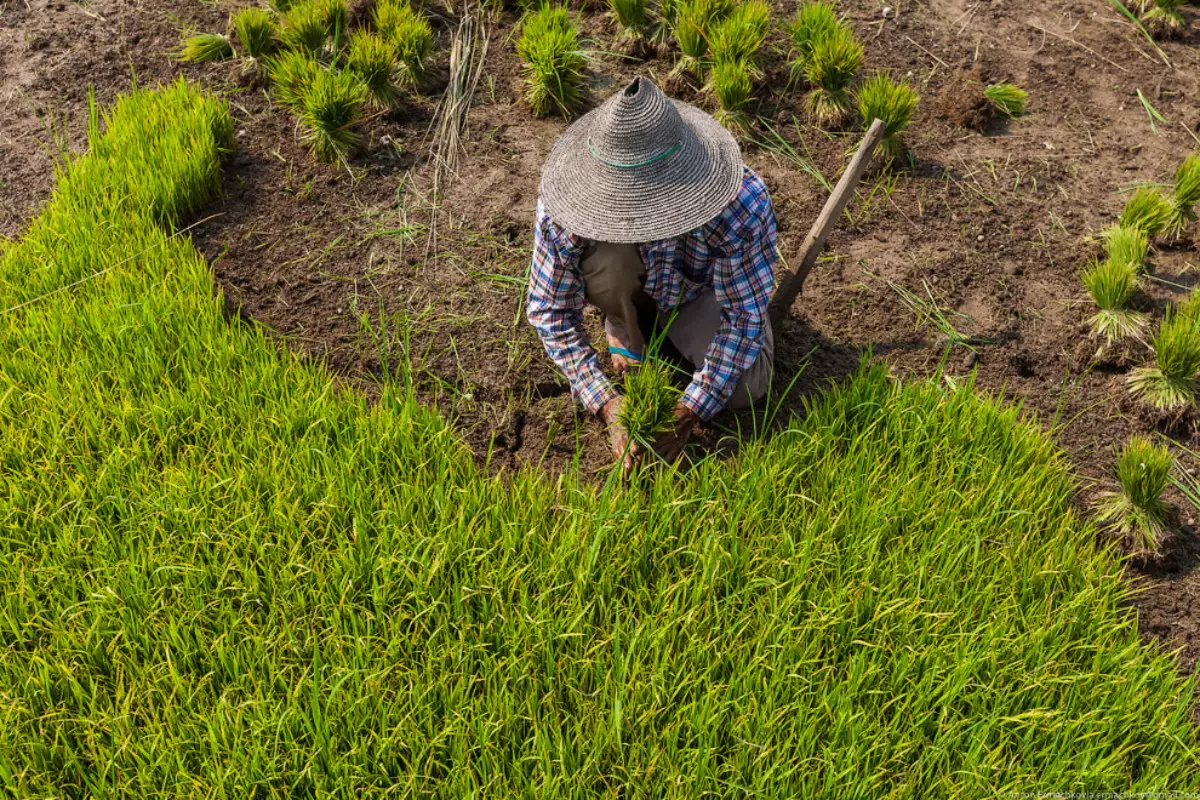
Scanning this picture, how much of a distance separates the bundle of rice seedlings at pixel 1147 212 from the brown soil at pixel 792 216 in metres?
0.14

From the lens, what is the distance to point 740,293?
2.54 m

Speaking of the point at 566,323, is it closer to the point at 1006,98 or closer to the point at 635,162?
the point at 635,162

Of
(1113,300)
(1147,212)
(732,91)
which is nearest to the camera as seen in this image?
(1113,300)

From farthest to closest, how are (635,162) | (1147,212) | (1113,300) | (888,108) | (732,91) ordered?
(732,91), (888,108), (1147,212), (1113,300), (635,162)

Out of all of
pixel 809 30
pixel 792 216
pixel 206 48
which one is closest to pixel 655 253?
pixel 792 216

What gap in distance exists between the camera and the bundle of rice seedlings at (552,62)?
12.3ft

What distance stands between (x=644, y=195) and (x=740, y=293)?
41 centimetres

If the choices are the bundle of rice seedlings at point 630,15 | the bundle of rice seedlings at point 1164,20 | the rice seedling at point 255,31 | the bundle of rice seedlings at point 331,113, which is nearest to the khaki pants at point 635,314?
the bundle of rice seedlings at point 331,113

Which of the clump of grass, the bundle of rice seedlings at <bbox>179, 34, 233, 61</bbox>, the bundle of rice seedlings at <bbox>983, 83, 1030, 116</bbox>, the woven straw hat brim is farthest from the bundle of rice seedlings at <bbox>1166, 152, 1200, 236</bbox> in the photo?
the bundle of rice seedlings at <bbox>179, 34, 233, 61</bbox>

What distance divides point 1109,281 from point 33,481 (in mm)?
3137

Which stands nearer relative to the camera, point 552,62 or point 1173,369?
point 1173,369

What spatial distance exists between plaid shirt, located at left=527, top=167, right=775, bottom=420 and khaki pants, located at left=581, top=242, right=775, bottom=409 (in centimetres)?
6

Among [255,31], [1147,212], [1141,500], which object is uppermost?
[255,31]

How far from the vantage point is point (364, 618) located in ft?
7.52
